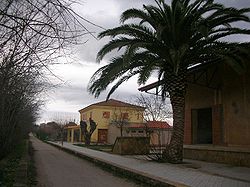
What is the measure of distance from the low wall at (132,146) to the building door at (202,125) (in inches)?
231

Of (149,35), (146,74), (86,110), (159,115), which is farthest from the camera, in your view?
(86,110)

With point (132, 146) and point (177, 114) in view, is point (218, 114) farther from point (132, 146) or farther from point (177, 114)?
point (132, 146)

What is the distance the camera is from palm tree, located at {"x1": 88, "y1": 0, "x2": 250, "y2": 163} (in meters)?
16.7

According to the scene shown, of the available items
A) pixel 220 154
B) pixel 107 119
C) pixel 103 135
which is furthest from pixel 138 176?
pixel 107 119

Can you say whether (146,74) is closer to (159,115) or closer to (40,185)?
(40,185)

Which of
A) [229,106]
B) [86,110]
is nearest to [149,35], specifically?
[229,106]

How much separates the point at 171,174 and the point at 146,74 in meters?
4.62

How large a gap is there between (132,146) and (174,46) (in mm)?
12189

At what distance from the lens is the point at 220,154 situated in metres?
19.4

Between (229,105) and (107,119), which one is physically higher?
(107,119)

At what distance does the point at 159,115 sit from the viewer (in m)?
44.2

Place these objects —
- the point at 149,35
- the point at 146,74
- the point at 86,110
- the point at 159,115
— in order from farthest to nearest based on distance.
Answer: the point at 86,110 → the point at 159,115 → the point at 149,35 → the point at 146,74

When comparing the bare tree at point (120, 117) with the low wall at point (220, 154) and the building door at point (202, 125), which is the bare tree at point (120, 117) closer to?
the building door at point (202, 125)

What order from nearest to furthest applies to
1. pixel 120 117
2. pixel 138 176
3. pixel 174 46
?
pixel 138 176, pixel 174 46, pixel 120 117
